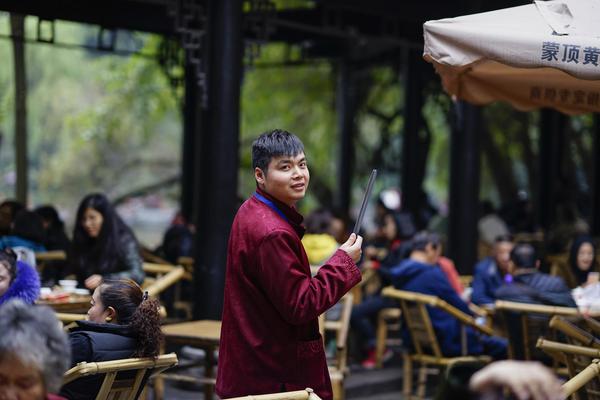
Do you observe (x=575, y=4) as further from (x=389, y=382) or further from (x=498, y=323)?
(x=389, y=382)

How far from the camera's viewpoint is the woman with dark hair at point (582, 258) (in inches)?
373

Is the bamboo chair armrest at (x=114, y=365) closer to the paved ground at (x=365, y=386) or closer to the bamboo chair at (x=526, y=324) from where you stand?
the bamboo chair at (x=526, y=324)

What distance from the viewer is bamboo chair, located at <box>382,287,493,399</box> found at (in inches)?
314

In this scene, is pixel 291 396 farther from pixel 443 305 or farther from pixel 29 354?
pixel 443 305

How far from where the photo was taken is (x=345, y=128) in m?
15.9

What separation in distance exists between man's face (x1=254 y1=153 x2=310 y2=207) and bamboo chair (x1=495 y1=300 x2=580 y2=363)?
3.55 meters

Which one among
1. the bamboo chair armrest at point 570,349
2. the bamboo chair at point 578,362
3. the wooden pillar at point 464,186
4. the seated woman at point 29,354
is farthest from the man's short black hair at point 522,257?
the seated woman at point 29,354

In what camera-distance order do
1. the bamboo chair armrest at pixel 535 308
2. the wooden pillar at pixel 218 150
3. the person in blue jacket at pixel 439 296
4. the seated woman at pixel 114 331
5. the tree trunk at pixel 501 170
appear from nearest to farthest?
the seated woman at pixel 114 331
the bamboo chair armrest at pixel 535 308
the person in blue jacket at pixel 439 296
the wooden pillar at pixel 218 150
the tree trunk at pixel 501 170

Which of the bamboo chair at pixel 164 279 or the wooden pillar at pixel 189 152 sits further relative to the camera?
the wooden pillar at pixel 189 152

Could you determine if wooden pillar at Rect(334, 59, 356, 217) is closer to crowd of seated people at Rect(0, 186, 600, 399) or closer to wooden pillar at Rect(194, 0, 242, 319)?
crowd of seated people at Rect(0, 186, 600, 399)

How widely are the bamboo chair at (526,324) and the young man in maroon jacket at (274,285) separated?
11.1ft

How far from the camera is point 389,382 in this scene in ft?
31.4

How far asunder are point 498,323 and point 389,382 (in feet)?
4.36

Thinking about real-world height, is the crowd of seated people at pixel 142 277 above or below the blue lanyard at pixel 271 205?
below
